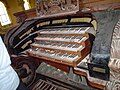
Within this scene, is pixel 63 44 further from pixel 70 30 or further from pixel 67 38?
pixel 70 30

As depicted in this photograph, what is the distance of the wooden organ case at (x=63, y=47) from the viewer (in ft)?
5.48

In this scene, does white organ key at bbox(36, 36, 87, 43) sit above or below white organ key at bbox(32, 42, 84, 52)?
above

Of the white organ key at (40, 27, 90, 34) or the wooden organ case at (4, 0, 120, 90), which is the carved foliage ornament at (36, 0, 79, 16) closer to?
the wooden organ case at (4, 0, 120, 90)

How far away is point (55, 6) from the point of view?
8.47 feet

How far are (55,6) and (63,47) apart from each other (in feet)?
2.40

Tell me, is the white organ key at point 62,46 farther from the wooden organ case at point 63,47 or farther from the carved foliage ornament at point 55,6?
the carved foliage ornament at point 55,6

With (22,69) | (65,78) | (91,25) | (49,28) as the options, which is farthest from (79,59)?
(22,69)

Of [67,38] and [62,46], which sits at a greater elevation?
[67,38]

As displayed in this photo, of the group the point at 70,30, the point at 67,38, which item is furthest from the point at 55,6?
the point at 67,38

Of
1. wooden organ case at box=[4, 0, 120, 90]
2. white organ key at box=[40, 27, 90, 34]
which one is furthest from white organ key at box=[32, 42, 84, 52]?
white organ key at box=[40, 27, 90, 34]

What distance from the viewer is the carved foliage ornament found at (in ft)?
7.78

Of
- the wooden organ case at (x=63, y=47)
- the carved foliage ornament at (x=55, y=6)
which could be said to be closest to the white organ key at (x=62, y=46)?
the wooden organ case at (x=63, y=47)

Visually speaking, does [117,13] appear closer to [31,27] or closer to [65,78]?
[65,78]

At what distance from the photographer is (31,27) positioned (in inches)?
120
